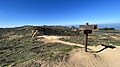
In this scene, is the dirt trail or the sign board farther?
the sign board

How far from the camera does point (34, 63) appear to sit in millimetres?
10266

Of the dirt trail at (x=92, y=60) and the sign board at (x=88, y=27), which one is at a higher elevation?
the sign board at (x=88, y=27)

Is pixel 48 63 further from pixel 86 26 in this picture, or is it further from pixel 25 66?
pixel 86 26

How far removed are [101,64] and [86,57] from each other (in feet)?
4.18

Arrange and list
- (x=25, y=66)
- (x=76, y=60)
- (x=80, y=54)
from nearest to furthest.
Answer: (x=25, y=66) → (x=76, y=60) → (x=80, y=54)

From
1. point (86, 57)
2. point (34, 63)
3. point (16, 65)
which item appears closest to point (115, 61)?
point (86, 57)

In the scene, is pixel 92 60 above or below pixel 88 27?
below

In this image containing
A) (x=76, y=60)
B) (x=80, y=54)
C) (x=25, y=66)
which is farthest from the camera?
(x=80, y=54)

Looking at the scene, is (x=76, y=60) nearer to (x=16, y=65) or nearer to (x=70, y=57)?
(x=70, y=57)

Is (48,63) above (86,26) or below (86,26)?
below

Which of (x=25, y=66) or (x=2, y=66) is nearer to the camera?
(x=25, y=66)

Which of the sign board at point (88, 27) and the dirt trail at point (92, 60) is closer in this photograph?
the dirt trail at point (92, 60)

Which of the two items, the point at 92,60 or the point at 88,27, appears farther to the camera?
the point at 88,27

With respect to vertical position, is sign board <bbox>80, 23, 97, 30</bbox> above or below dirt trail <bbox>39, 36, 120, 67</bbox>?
above
